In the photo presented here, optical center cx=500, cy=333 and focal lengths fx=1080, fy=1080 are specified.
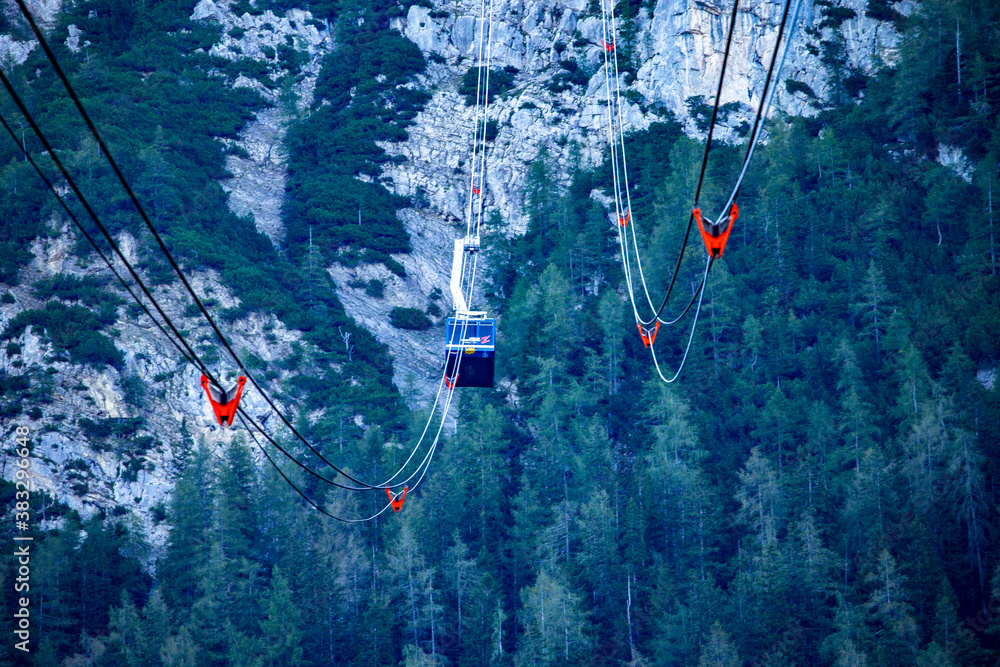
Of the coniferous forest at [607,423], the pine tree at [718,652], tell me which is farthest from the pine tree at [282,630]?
the pine tree at [718,652]

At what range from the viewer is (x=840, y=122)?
253 ft

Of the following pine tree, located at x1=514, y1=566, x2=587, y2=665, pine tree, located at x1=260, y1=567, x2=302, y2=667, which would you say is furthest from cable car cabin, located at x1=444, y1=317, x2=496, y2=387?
pine tree, located at x1=260, y1=567, x2=302, y2=667

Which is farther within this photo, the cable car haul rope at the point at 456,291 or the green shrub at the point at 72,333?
the green shrub at the point at 72,333

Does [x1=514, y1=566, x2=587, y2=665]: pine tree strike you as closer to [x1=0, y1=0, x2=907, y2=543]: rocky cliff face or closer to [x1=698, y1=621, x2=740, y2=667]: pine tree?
[x1=698, y1=621, x2=740, y2=667]: pine tree

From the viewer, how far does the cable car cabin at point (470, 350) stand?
39.6m

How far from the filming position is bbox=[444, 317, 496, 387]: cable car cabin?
39.6m

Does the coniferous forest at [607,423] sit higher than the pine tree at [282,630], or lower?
higher

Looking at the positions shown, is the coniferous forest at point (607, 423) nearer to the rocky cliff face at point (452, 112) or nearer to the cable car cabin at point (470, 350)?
the rocky cliff face at point (452, 112)

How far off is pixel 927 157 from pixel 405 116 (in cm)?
3893

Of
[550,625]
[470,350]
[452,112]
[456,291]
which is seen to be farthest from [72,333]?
[452,112]

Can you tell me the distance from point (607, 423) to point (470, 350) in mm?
25377

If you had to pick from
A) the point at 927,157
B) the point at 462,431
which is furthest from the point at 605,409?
the point at 927,157

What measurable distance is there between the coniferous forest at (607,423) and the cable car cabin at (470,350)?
14.5m

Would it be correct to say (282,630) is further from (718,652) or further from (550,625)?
(718,652)
